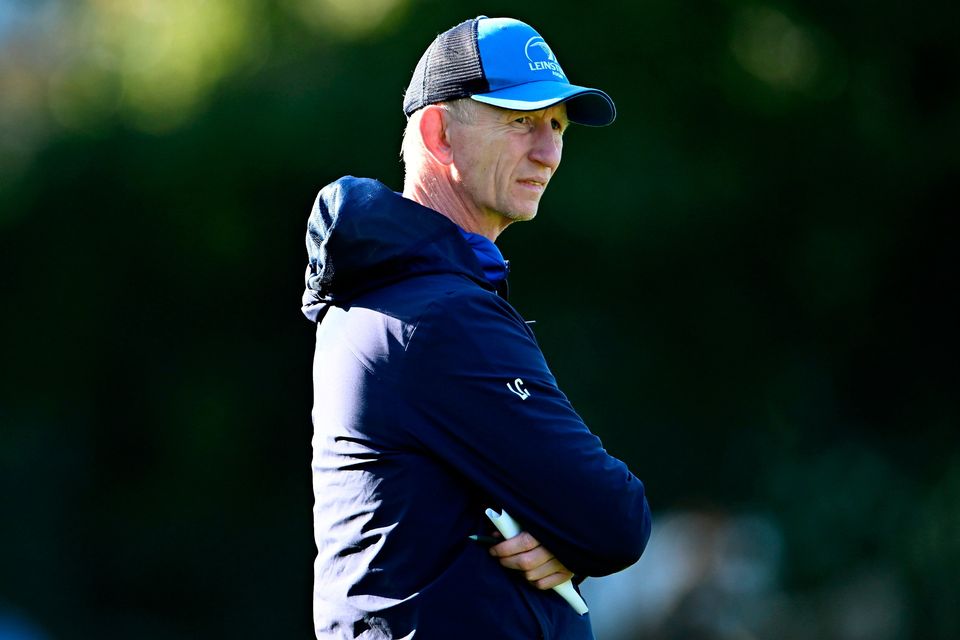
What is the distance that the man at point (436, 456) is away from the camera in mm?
1894

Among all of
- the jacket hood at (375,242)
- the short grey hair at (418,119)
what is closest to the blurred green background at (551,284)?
the short grey hair at (418,119)

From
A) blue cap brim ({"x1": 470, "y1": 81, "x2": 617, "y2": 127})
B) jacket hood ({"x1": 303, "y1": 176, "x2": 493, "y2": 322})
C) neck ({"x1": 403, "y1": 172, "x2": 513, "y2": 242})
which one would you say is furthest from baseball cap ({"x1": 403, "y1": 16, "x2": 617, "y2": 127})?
jacket hood ({"x1": 303, "y1": 176, "x2": 493, "y2": 322})

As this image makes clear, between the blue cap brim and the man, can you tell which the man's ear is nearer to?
the blue cap brim

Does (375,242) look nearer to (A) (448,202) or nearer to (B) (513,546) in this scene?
(A) (448,202)

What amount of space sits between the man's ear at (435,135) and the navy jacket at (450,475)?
0.98 feet

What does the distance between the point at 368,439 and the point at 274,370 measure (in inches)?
280

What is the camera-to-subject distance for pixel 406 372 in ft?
6.30

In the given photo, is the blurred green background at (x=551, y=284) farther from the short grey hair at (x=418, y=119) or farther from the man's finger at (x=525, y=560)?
the man's finger at (x=525, y=560)

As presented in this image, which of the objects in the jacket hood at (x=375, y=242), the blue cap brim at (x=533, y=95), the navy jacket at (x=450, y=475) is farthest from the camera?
the blue cap brim at (x=533, y=95)

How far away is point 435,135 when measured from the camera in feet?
7.47

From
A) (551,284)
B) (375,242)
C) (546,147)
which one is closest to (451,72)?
(546,147)

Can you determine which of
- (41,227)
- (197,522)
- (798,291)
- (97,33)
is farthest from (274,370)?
(798,291)

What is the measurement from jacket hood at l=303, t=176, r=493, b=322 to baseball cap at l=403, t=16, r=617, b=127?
26 centimetres

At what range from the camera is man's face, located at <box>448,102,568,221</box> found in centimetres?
225
